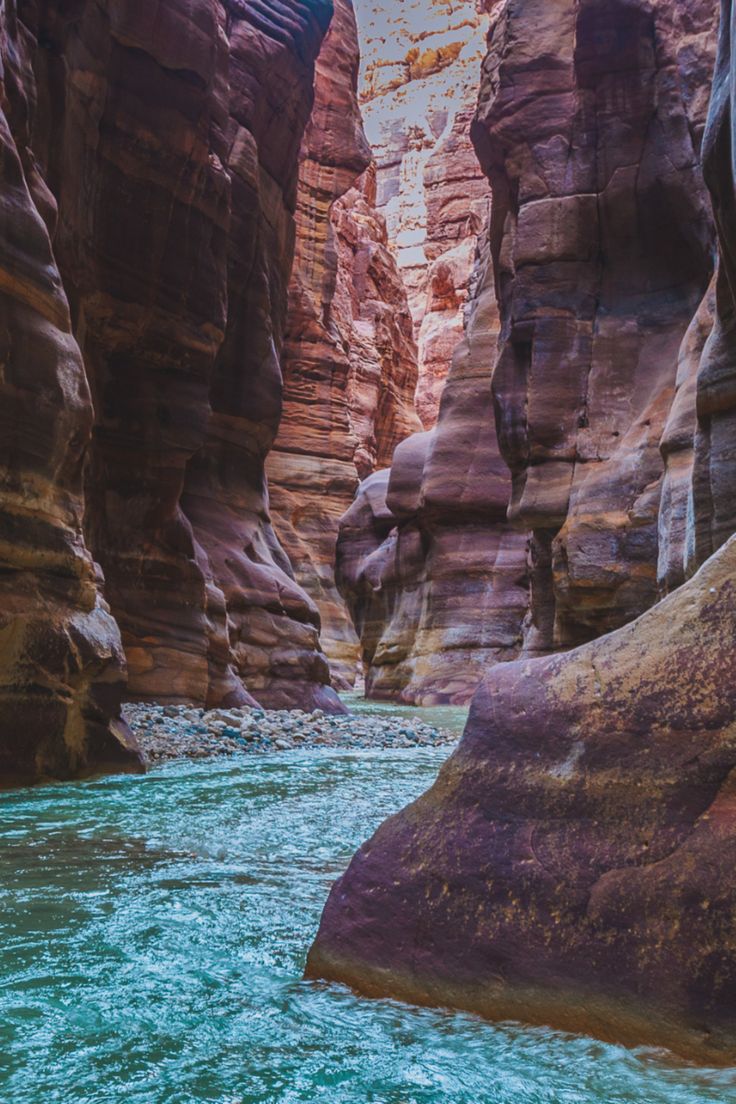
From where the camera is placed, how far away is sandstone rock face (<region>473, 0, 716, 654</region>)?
755 inches

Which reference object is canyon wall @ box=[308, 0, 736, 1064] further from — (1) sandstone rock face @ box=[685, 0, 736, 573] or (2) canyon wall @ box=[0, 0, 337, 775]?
(1) sandstone rock face @ box=[685, 0, 736, 573]

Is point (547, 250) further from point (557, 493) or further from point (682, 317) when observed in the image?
point (557, 493)

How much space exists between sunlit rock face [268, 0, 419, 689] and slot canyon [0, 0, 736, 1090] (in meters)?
3.43

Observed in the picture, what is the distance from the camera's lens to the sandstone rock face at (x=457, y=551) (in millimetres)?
29234

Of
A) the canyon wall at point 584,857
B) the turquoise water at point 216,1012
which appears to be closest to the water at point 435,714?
the turquoise water at point 216,1012

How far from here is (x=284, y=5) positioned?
18.7 meters

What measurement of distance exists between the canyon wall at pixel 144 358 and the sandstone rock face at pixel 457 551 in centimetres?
1008

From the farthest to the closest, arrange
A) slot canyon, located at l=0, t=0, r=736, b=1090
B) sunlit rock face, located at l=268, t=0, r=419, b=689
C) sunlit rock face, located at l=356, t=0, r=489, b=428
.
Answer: sunlit rock face, located at l=356, t=0, r=489, b=428 → sunlit rock face, located at l=268, t=0, r=419, b=689 → slot canyon, located at l=0, t=0, r=736, b=1090

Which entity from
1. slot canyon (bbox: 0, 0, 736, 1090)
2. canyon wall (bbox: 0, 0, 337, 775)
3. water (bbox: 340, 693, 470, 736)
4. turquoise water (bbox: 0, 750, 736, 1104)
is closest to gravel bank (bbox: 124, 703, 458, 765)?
slot canyon (bbox: 0, 0, 736, 1090)

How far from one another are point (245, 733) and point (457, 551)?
18.9 metres

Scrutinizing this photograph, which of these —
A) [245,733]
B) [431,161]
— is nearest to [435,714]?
[245,733]

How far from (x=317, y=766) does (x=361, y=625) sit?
28.5 metres

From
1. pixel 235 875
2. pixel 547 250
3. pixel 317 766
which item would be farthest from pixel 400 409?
pixel 235 875

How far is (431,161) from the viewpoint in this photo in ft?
279
